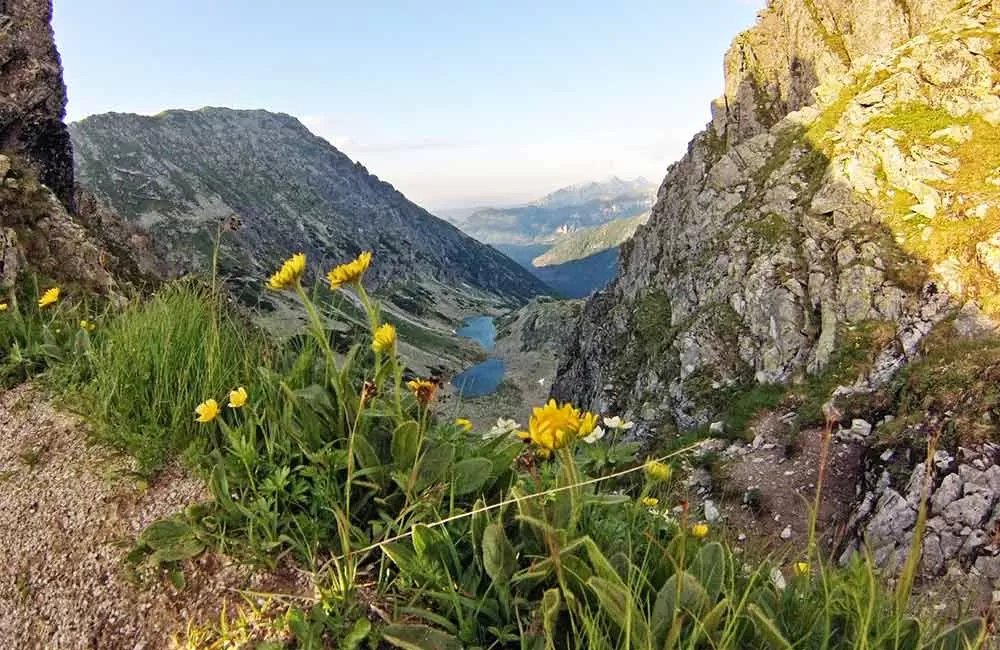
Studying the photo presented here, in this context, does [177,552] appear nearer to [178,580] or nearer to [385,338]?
[178,580]

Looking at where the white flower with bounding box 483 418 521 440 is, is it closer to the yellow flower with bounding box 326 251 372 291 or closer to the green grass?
the yellow flower with bounding box 326 251 372 291

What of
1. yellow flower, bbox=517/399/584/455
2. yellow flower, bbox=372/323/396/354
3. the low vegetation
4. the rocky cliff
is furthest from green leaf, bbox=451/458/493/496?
the rocky cliff

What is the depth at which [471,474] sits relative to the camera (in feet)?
10.2

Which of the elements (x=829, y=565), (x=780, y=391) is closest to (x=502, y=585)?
(x=829, y=565)

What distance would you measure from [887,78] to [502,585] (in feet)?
155

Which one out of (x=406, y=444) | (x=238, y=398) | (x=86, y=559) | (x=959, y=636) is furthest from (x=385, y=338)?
(x=959, y=636)

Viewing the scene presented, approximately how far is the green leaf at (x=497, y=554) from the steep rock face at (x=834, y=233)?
2501 centimetres

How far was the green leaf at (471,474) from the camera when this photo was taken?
3066 mm

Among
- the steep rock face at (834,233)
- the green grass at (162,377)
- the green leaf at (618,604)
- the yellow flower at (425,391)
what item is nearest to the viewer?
the green leaf at (618,604)

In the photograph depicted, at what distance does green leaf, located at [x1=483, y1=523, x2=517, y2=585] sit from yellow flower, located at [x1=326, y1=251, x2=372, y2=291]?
153 cm

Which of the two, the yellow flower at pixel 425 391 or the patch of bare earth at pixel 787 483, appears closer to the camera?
the yellow flower at pixel 425 391

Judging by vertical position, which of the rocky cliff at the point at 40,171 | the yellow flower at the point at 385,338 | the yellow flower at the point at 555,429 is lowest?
the yellow flower at the point at 555,429

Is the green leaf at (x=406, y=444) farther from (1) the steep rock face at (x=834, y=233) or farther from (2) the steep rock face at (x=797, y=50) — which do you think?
(2) the steep rock face at (x=797, y=50)

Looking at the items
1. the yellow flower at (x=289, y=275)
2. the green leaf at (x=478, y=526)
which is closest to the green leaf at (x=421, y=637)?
the green leaf at (x=478, y=526)
